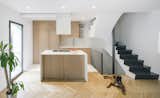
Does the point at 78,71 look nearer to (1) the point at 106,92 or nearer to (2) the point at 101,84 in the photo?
(2) the point at 101,84

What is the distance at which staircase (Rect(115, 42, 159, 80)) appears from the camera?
6941 millimetres

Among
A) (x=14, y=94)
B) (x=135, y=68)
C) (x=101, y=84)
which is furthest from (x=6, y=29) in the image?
Answer: (x=135, y=68)

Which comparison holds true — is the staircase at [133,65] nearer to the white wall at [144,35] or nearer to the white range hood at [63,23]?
the white wall at [144,35]

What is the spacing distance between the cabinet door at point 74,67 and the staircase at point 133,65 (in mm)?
1982

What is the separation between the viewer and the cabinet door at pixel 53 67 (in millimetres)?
6750

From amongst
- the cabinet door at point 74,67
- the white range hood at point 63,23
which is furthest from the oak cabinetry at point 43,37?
the cabinet door at point 74,67

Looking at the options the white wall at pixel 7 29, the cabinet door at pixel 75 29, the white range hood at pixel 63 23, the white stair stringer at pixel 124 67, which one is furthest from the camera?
the cabinet door at pixel 75 29

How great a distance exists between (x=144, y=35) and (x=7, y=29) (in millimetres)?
5031

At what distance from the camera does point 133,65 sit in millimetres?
7750

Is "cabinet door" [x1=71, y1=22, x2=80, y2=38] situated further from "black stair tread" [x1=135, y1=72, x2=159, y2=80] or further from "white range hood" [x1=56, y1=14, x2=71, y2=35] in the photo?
"black stair tread" [x1=135, y1=72, x2=159, y2=80]

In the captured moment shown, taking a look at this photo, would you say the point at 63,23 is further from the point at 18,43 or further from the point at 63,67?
the point at 18,43

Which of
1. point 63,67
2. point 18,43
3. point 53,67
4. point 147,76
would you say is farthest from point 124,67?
point 18,43

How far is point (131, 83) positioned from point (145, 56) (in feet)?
5.82

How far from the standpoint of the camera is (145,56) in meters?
7.57
